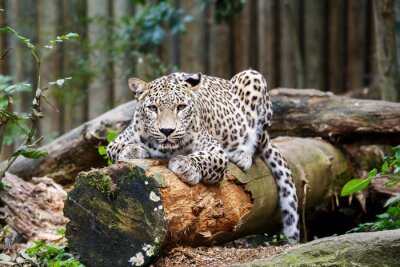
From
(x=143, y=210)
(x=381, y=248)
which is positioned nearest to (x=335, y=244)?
(x=381, y=248)

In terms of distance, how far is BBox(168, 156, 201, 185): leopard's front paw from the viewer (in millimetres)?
6098

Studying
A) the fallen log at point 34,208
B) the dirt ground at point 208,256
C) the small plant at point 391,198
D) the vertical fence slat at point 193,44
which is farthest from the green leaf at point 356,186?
the vertical fence slat at point 193,44

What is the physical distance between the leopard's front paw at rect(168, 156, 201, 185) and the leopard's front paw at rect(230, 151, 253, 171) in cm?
101

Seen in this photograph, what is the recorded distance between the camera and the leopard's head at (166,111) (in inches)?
255

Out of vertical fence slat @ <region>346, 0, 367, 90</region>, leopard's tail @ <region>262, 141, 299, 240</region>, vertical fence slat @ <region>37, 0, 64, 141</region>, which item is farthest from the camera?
vertical fence slat @ <region>37, 0, 64, 141</region>

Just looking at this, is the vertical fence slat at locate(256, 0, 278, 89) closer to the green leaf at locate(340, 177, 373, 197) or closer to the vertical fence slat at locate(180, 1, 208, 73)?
the vertical fence slat at locate(180, 1, 208, 73)

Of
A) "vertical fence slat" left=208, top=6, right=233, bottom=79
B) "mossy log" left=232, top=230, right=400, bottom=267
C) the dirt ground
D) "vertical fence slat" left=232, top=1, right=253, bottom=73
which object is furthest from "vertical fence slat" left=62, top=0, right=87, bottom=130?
"mossy log" left=232, top=230, right=400, bottom=267

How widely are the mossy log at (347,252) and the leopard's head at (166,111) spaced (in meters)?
1.65

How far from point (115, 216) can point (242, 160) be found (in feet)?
5.82

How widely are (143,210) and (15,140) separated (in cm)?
770

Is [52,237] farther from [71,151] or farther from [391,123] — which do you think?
[391,123]

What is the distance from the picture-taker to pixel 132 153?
21.3 ft

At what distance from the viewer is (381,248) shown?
4.93 metres

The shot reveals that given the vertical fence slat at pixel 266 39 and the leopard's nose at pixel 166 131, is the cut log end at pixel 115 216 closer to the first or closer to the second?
the leopard's nose at pixel 166 131
